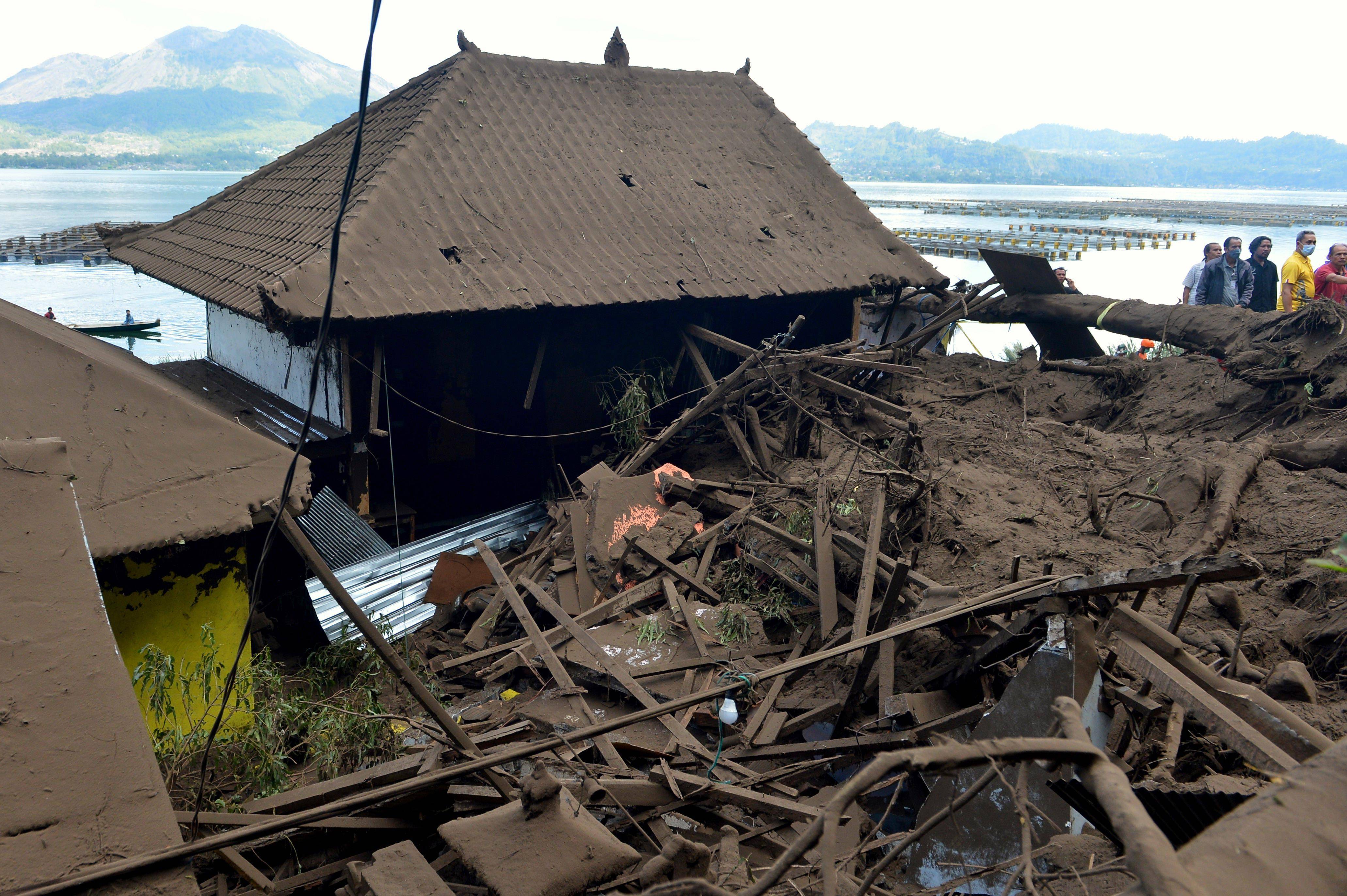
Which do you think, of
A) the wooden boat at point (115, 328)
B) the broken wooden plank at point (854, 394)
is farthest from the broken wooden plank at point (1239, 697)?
the wooden boat at point (115, 328)

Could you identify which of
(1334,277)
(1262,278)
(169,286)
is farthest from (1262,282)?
Answer: (169,286)

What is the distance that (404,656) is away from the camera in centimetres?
737

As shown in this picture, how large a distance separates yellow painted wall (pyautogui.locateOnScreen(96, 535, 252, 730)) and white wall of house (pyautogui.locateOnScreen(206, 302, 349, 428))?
399 centimetres

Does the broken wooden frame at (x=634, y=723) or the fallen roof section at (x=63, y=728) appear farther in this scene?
the fallen roof section at (x=63, y=728)

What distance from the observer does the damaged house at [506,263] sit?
32.9 ft

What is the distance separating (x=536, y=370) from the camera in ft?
36.0

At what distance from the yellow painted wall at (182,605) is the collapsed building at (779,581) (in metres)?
0.19

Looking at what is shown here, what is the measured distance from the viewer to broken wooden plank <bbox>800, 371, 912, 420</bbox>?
8820 mm

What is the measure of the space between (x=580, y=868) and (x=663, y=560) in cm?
498

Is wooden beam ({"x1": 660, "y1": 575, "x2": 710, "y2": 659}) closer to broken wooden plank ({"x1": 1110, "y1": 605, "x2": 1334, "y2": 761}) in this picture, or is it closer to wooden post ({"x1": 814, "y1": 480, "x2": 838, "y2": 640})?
wooden post ({"x1": 814, "y1": 480, "x2": 838, "y2": 640})

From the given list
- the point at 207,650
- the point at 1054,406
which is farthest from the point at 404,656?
the point at 1054,406

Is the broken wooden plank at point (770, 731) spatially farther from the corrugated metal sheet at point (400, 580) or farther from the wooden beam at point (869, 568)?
the corrugated metal sheet at point (400, 580)

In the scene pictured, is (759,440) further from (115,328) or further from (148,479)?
(115,328)

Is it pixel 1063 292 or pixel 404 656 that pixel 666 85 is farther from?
pixel 404 656
